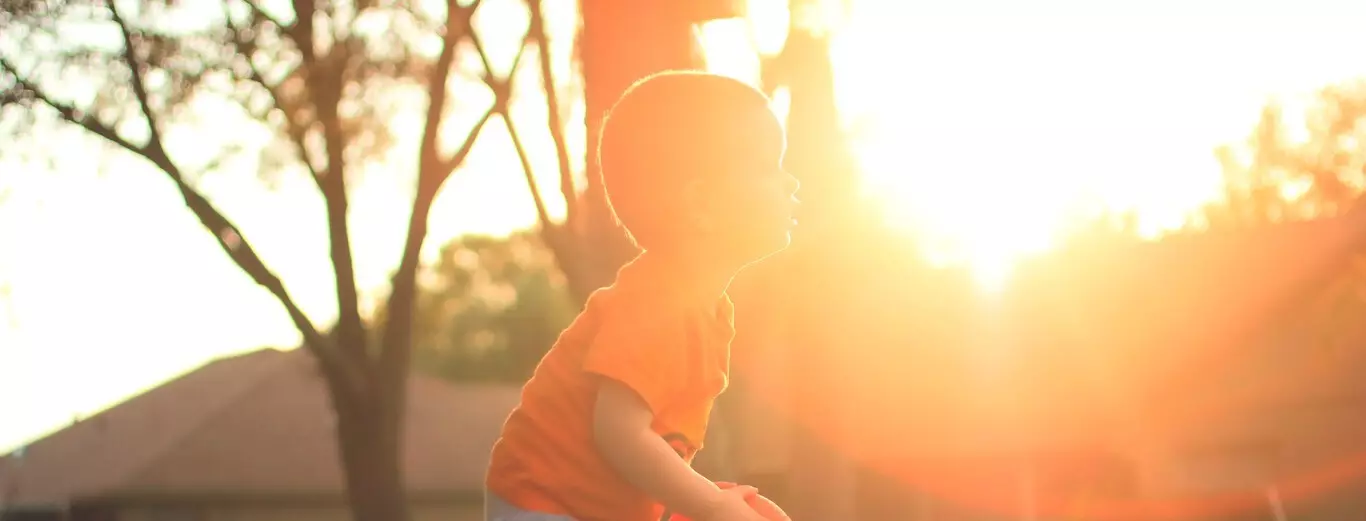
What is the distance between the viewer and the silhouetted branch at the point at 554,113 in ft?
31.5

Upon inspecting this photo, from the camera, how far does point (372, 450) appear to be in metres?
12.3

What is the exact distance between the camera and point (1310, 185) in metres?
45.2

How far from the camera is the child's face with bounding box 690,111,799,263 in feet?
7.49

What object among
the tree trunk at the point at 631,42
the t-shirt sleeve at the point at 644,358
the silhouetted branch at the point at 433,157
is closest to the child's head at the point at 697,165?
the t-shirt sleeve at the point at 644,358

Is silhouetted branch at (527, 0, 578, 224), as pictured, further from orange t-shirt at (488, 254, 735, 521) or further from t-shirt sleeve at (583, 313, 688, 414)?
t-shirt sleeve at (583, 313, 688, 414)

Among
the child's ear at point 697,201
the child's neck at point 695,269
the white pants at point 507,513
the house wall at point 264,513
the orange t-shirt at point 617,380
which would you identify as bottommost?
the white pants at point 507,513

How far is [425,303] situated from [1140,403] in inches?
1496

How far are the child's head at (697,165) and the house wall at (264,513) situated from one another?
96.4 feet

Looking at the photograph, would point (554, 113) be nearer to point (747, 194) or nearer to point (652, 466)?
point (747, 194)

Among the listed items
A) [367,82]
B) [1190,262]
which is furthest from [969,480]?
[367,82]

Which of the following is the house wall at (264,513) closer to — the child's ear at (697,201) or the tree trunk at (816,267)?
the tree trunk at (816,267)

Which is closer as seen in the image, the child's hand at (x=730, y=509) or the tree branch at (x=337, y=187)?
the child's hand at (x=730, y=509)

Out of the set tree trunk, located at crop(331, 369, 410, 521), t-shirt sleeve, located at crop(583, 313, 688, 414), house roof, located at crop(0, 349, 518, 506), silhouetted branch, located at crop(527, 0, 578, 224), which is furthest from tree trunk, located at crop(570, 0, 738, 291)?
house roof, located at crop(0, 349, 518, 506)

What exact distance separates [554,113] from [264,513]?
24486mm
